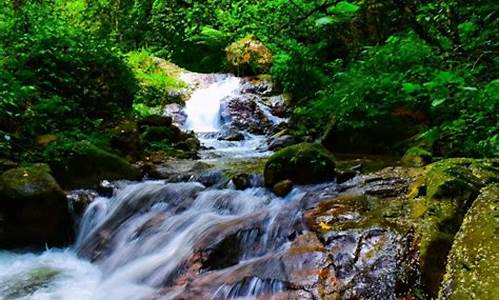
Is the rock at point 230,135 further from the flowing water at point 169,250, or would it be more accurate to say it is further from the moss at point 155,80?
the flowing water at point 169,250

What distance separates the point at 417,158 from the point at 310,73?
18.2 ft

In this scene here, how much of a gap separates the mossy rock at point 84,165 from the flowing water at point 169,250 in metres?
0.40

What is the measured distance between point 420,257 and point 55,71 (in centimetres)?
763

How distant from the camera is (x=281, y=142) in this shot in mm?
10203

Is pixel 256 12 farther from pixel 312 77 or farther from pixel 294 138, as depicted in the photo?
pixel 312 77

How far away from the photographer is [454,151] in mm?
6516

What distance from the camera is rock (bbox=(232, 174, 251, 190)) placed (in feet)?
21.3

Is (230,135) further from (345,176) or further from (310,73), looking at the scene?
(345,176)

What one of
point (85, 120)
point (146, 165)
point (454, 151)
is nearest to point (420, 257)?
point (454, 151)

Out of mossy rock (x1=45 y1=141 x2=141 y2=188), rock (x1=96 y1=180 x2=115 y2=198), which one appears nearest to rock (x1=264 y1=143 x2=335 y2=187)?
rock (x1=96 y1=180 x2=115 y2=198)

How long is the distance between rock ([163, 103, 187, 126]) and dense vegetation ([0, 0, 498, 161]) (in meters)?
0.65

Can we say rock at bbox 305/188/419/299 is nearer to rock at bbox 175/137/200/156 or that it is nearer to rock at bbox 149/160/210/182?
rock at bbox 149/160/210/182

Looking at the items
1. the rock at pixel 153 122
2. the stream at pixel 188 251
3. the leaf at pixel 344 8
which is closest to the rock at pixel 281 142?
the rock at pixel 153 122

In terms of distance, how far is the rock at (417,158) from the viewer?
6574 millimetres
